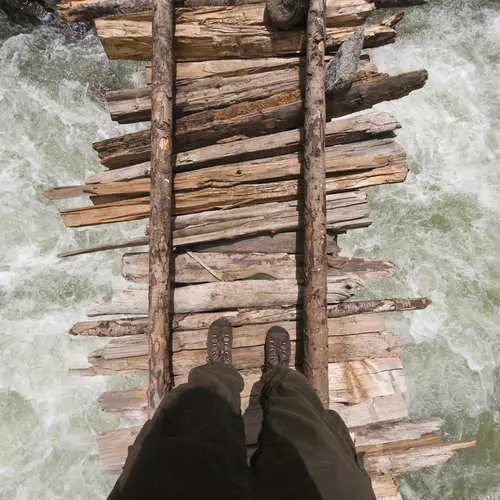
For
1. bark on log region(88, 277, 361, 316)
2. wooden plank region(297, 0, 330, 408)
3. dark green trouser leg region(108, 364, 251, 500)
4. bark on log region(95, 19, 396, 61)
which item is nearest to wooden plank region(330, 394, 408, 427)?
wooden plank region(297, 0, 330, 408)

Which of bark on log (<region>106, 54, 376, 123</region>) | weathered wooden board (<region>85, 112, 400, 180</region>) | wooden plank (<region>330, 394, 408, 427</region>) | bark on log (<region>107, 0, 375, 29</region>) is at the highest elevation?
bark on log (<region>107, 0, 375, 29</region>)

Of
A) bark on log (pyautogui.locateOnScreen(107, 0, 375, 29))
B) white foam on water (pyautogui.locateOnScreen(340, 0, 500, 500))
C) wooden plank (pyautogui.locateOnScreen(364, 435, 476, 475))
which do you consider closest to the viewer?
wooden plank (pyautogui.locateOnScreen(364, 435, 476, 475))


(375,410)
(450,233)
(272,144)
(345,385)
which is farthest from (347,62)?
(450,233)

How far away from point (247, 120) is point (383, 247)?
2.96 m

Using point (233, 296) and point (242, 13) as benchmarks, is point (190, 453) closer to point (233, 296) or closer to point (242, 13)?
point (233, 296)

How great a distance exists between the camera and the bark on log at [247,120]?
3174 mm

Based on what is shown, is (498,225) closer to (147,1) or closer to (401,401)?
(401,401)

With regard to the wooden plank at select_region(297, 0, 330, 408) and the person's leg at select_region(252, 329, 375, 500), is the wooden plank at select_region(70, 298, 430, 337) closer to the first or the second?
the wooden plank at select_region(297, 0, 330, 408)

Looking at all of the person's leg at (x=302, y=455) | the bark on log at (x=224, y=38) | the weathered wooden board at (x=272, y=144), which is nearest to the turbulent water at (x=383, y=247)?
the weathered wooden board at (x=272, y=144)

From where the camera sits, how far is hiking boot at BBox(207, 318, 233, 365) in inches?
119

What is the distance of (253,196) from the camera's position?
3262mm

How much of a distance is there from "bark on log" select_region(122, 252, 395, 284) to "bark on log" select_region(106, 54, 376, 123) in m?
1.41

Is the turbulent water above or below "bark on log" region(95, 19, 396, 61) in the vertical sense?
below

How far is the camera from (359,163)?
3.24 m
